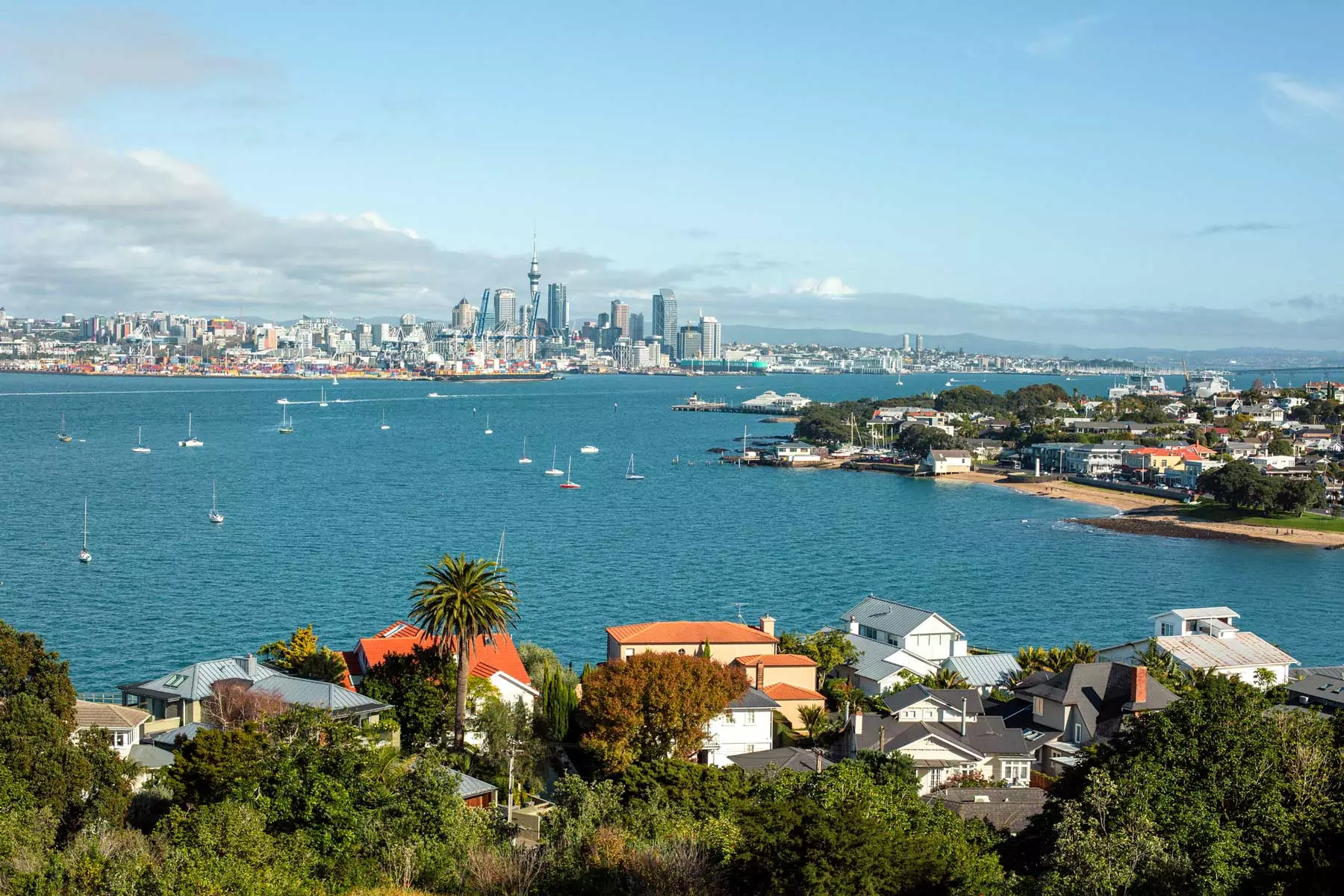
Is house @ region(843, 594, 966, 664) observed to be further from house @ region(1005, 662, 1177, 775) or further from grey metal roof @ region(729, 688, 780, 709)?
grey metal roof @ region(729, 688, 780, 709)

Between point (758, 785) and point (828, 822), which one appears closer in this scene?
point (828, 822)

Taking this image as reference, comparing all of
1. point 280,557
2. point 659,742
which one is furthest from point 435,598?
point 280,557

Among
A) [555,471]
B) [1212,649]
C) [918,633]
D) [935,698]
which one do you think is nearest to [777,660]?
[935,698]

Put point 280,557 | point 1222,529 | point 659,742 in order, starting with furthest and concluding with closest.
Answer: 1. point 1222,529
2. point 280,557
3. point 659,742

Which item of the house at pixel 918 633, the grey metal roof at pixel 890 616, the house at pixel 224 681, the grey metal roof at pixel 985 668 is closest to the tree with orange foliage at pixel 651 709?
the house at pixel 224 681

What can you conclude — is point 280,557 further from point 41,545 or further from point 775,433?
point 775,433

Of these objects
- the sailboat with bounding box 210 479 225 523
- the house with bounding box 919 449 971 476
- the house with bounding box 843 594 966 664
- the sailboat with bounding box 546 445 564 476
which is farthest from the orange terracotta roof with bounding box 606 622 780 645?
the house with bounding box 919 449 971 476

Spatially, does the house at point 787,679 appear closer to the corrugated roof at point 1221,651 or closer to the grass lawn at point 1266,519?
the corrugated roof at point 1221,651
